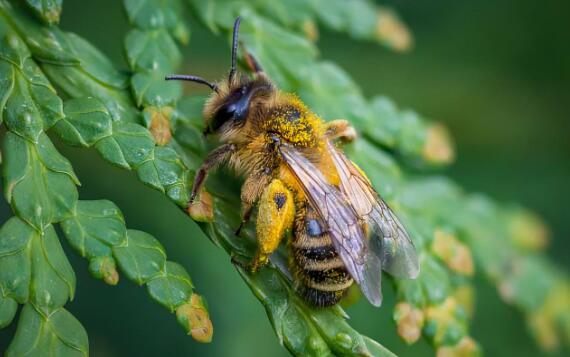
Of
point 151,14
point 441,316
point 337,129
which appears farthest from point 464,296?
point 151,14

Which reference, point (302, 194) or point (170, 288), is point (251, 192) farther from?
point (170, 288)

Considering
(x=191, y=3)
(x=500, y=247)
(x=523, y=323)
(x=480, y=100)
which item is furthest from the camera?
(x=480, y=100)

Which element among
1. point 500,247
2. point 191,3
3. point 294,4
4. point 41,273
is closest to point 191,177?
point 41,273

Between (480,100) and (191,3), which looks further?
(480,100)

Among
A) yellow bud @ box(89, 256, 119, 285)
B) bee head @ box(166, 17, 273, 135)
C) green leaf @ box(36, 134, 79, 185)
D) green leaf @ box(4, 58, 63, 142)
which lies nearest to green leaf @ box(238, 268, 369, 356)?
yellow bud @ box(89, 256, 119, 285)

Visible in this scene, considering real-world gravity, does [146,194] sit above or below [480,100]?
below

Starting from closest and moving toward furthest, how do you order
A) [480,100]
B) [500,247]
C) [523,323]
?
[500,247], [523,323], [480,100]

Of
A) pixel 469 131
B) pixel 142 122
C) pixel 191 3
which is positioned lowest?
pixel 469 131

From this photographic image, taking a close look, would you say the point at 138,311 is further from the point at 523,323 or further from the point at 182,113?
the point at 523,323

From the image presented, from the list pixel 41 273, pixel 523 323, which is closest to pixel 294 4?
pixel 41 273

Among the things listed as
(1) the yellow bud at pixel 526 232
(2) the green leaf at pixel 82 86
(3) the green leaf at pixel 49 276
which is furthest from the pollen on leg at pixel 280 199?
(1) the yellow bud at pixel 526 232
